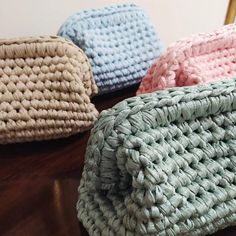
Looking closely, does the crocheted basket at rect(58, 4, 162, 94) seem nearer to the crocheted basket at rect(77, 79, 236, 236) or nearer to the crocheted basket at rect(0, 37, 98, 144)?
the crocheted basket at rect(0, 37, 98, 144)

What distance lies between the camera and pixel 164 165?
293 millimetres

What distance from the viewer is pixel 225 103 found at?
32 centimetres

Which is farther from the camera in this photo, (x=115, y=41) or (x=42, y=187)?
(x=115, y=41)

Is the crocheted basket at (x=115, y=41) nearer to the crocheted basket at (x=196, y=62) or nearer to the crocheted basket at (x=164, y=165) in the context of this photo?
the crocheted basket at (x=196, y=62)

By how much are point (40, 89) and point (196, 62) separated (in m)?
0.16

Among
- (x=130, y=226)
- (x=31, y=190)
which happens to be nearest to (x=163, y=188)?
(x=130, y=226)

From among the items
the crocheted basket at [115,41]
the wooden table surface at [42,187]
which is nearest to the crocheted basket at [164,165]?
the wooden table surface at [42,187]

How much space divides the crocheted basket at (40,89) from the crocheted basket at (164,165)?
10 cm

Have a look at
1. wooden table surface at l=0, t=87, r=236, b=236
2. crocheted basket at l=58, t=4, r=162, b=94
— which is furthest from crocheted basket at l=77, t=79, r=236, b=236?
crocheted basket at l=58, t=4, r=162, b=94

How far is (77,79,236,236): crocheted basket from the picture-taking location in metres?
0.28

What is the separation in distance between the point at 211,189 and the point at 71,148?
0.57 feet

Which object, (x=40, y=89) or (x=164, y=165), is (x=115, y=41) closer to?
(x=40, y=89)

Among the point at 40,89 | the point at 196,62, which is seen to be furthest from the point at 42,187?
the point at 196,62

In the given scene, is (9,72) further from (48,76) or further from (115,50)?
(115,50)
